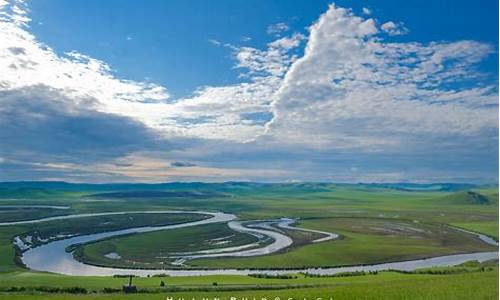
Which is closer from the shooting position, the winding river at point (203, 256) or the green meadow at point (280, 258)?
the green meadow at point (280, 258)

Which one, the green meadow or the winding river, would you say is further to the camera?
the winding river

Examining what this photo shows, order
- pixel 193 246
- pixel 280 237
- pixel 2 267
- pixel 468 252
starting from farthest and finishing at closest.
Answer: pixel 280 237 < pixel 193 246 < pixel 468 252 < pixel 2 267

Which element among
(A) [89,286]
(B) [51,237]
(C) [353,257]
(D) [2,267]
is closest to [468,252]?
(C) [353,257]

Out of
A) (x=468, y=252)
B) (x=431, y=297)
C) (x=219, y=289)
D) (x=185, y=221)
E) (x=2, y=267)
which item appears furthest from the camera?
(x=185, y=221)

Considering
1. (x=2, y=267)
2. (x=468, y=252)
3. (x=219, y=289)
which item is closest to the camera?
(x=219, y=289)

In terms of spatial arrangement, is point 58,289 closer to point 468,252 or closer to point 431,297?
point 431,297

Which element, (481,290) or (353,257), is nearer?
(481,290)

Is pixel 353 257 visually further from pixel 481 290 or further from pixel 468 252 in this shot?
pixel 481 290

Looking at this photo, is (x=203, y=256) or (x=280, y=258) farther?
(x=203, y=256)

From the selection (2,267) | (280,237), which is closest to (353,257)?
(280,237)
